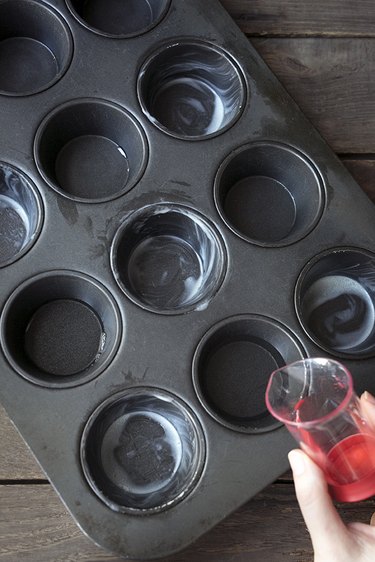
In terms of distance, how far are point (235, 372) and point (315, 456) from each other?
21cm

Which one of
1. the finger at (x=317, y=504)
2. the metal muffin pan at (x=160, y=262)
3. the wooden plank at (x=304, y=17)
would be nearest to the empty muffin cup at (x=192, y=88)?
the metal muffin pan at (x=160, y=262)

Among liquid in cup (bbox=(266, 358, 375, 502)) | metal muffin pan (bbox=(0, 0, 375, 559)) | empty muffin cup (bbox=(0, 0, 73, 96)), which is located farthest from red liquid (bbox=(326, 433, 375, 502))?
empty muffin cup (bbox=(0, 0, 73, 96))

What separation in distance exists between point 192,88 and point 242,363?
420 mm

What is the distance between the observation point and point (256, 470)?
88 centimetres

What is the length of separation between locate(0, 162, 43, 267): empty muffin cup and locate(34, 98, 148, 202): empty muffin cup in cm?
3

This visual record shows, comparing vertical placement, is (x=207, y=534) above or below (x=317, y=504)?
below

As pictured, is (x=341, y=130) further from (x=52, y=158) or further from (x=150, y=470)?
(x=150, y=470)

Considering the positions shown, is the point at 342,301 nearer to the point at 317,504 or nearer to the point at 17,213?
the point at 317,504

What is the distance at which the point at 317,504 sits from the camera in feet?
2.49

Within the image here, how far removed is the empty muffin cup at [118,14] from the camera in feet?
3.70

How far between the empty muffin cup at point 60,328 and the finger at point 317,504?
266mm

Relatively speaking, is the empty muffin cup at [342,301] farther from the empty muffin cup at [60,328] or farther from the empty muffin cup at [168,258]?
the empty muffin cup at [60,328]

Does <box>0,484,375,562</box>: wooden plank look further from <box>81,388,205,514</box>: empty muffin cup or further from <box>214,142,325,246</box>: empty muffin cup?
<box>214,142,325,246</box>: empty muffin cup

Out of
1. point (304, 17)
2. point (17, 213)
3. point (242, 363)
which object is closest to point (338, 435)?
point (242, 363)
